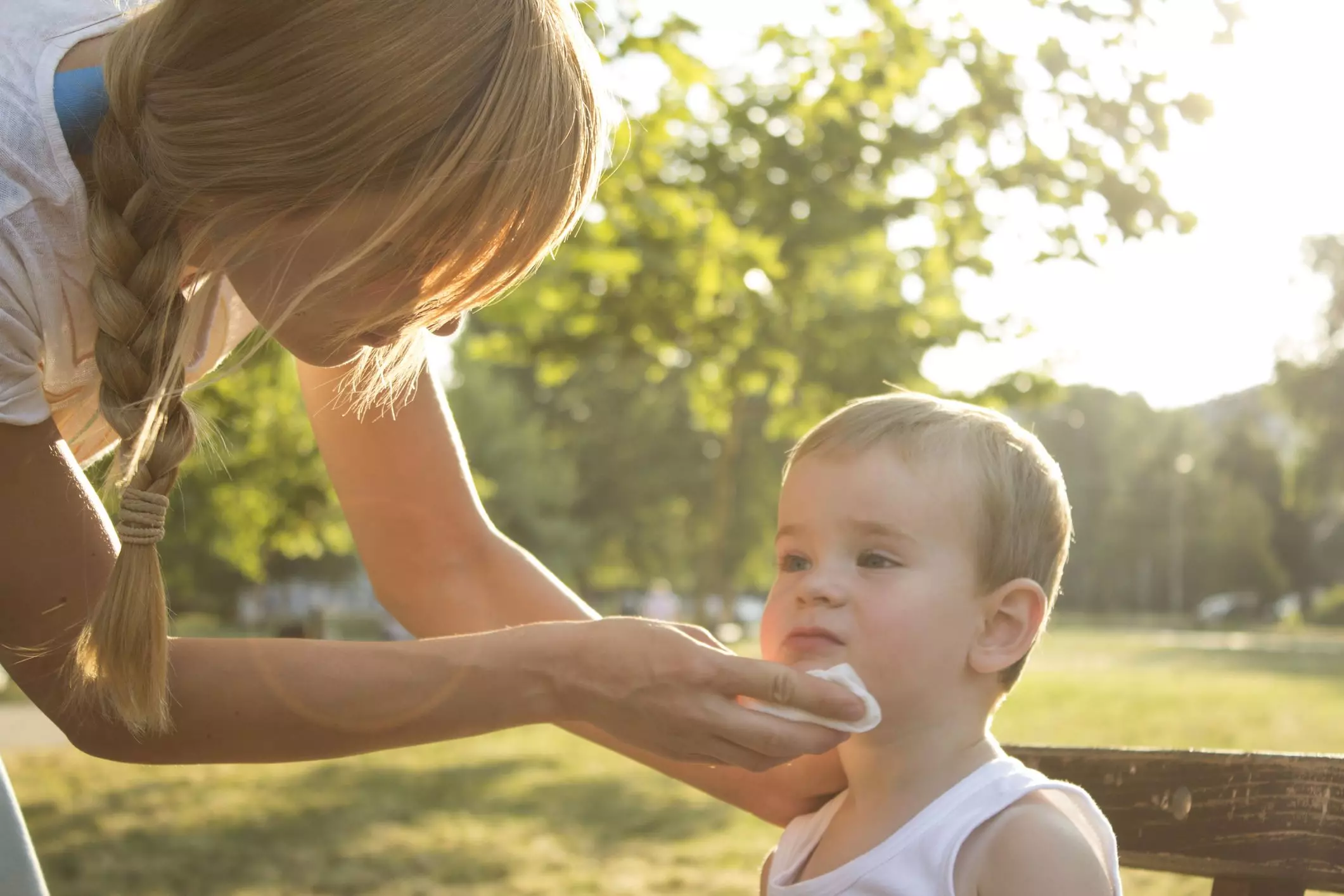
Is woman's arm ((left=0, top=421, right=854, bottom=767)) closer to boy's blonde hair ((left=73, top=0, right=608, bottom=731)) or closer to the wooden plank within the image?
boy's blonde hair ((left=73, top=0, right=608, bottom=731))

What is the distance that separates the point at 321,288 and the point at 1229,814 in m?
1.67

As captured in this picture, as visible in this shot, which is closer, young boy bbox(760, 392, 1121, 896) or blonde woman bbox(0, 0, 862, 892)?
blonde woman bbox(0, 0, 862, 892)

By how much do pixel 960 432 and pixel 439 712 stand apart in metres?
1.02

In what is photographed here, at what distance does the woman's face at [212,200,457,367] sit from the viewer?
87.7 inches

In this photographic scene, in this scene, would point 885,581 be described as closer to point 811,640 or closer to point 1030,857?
point 811,640

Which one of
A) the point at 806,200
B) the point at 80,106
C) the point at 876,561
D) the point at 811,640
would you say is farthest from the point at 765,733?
the point at 806,200

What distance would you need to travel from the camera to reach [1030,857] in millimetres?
2105

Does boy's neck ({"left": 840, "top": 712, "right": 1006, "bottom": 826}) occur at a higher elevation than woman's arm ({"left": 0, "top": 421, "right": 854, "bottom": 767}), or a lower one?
lower

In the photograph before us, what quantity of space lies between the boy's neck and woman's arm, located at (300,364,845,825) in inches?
23.6

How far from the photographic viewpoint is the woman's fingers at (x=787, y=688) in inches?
79.9

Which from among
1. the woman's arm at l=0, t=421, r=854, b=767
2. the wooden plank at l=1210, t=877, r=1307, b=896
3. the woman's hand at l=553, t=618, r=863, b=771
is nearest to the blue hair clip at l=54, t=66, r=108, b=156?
the woman's arm at l=0, t=421, r=854, b=767

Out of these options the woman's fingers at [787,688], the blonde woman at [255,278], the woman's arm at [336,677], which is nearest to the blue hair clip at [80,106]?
the blonde woman at [255,278]

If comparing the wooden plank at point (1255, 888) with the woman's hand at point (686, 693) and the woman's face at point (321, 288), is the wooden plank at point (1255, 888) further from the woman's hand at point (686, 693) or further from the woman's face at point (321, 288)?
the woman's face at point (321, 288)

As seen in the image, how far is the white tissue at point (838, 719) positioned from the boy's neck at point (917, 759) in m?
0.13
